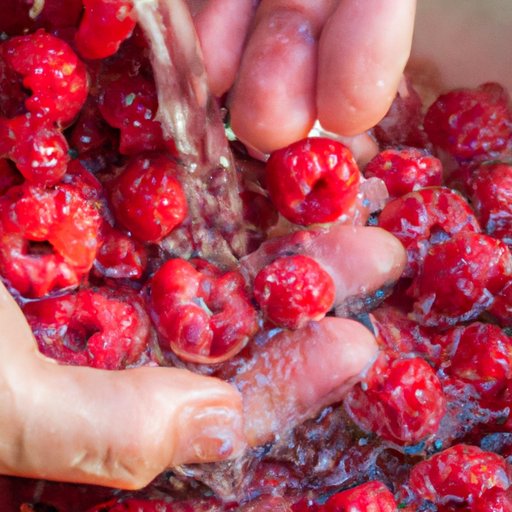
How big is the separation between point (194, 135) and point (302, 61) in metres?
0.17

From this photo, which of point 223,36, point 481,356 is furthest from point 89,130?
point 481,356

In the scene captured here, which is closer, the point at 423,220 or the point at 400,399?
the point at 400,399

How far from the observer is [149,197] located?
935mm

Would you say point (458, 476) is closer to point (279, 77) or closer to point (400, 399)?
point (400, 399)

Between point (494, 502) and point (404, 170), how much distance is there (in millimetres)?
480

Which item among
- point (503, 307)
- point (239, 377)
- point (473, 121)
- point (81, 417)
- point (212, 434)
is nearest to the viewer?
point (81, 417)

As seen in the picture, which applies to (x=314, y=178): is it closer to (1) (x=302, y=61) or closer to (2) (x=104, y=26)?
(1) (x=302, y=61)

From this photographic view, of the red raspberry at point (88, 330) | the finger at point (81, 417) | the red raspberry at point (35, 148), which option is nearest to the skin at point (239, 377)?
the finger at point (81, 417)

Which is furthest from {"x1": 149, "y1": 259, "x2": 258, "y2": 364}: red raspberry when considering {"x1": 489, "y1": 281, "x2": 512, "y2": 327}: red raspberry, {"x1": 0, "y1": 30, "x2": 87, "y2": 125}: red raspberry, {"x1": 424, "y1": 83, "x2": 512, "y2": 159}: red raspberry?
{"x1": 424, "y1": 83, "x2": 512, "y2": 159}: red raspberry

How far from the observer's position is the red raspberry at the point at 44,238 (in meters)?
0.87

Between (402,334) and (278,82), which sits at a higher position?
(278,82)

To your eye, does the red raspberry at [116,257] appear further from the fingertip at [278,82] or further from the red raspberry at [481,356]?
the red raspberry at [481,356]

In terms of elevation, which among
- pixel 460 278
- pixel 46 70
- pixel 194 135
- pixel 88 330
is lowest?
pixel 460 278

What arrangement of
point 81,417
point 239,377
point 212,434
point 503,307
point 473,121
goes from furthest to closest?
point 473,121 < point 503,307 < point 239,377 < point 212,434 < point 81,417
